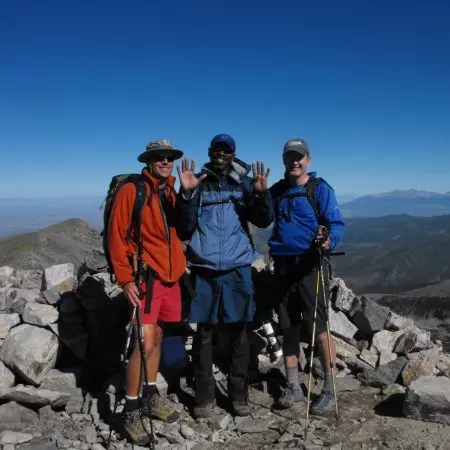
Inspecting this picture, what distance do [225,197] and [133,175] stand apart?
149 cm

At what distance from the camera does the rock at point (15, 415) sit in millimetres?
7033

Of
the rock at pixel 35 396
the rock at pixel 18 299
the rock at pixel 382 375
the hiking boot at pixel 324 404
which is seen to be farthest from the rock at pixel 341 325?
the rock at pixel 18 299

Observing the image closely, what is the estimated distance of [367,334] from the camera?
10.4 meters

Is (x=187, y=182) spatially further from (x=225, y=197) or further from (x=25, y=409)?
(x=25, y=409)

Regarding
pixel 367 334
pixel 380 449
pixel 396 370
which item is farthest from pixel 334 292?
pixel 380 449

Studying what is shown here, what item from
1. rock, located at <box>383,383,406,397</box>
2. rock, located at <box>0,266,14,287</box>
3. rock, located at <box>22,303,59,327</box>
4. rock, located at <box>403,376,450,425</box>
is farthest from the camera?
rock, located at <box>0,266,14,287</box>

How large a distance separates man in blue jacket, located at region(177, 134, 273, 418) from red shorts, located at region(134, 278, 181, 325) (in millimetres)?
281

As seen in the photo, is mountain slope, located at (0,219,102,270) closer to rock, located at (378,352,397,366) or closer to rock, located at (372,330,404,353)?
rock, located at (372,330,404,353)

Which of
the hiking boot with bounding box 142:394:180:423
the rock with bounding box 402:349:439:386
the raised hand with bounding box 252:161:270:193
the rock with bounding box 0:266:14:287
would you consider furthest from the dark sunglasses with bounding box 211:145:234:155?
the rock with bounding box 0:266:14:287

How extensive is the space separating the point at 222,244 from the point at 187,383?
311cm

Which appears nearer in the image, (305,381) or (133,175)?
(133,175)

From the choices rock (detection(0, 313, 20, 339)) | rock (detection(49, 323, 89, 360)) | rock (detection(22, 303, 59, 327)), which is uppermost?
rock (detection(22, 303, 59, 327))

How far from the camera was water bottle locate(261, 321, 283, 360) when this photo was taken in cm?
915

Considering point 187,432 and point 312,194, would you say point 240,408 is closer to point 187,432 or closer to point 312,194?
point 187,432
